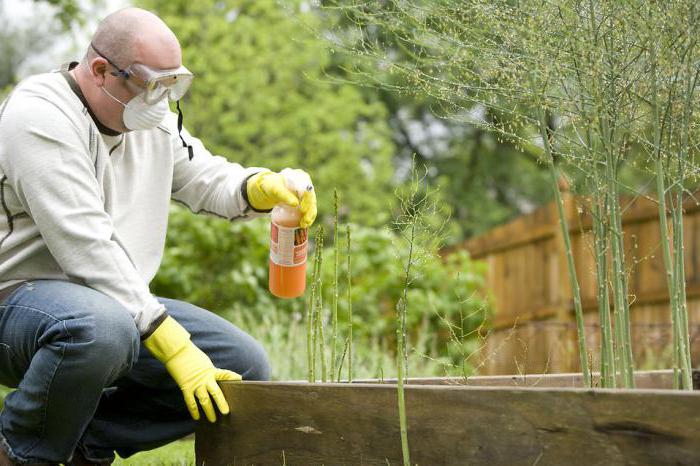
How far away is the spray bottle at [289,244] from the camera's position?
2.52 metres

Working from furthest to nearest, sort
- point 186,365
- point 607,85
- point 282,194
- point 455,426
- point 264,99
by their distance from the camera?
point 264,99, point 282,194, point 186,365, point 607,85, point 455,426

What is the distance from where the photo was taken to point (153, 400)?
8.41 ft

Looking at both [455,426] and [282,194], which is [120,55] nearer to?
[282,194]

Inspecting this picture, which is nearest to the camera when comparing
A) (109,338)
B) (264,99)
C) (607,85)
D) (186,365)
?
(607,85)

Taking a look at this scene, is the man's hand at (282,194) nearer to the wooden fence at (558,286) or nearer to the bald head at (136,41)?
the bald head at (136,41)

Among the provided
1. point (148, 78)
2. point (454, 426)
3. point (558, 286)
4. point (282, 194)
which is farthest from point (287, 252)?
point (558, 286)

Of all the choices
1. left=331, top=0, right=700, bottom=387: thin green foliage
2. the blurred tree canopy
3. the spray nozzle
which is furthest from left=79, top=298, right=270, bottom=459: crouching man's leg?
the blurred tree canopy

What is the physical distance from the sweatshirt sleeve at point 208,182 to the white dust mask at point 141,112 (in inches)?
10.5

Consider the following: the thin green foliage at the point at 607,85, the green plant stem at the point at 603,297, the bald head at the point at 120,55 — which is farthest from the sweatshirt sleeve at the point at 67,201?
Result: the green plant stem at the point at 603,297

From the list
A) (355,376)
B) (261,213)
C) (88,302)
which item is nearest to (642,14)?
(261,213)

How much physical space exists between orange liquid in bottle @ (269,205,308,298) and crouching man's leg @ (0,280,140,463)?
54cm

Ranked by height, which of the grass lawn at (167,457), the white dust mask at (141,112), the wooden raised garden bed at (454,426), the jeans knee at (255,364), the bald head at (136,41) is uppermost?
the bald head at (136,41)

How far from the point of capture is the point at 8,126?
2197 mm

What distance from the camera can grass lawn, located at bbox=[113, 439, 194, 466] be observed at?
280 cm
